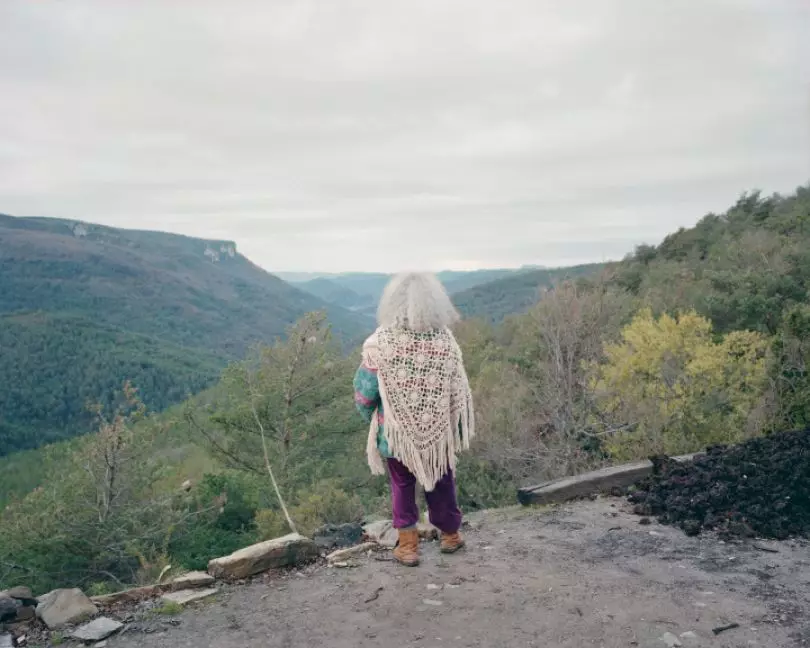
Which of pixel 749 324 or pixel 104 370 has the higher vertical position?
pixel 749 324

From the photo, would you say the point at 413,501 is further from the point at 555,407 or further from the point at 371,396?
the point at 555,407

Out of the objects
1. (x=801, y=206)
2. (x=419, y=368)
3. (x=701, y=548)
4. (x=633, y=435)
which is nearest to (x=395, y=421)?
(x=419, y=368)

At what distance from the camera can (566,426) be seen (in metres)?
10.3

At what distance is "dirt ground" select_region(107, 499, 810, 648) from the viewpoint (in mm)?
3855

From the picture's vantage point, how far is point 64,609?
445cm

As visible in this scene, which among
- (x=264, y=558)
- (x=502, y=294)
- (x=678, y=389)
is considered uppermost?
(x=502, y=294)

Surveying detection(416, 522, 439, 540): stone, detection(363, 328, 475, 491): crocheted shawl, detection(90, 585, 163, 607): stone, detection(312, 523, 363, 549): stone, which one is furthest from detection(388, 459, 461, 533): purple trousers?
detection(90, 585, 163, 607): stone

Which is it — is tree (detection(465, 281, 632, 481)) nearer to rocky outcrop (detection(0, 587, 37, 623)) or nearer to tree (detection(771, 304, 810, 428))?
tree (detection(771, 304, 810, 428))

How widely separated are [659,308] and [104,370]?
328 ft

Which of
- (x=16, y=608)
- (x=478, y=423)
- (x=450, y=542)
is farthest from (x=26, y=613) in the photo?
(x=478, y=423)

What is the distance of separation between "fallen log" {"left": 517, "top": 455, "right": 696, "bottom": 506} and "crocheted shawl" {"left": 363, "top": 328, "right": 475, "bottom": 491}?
7.08 feet

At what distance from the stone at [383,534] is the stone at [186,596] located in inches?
56.9

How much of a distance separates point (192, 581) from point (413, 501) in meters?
1.72

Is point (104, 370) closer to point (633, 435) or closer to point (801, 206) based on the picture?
point (801, 206)
